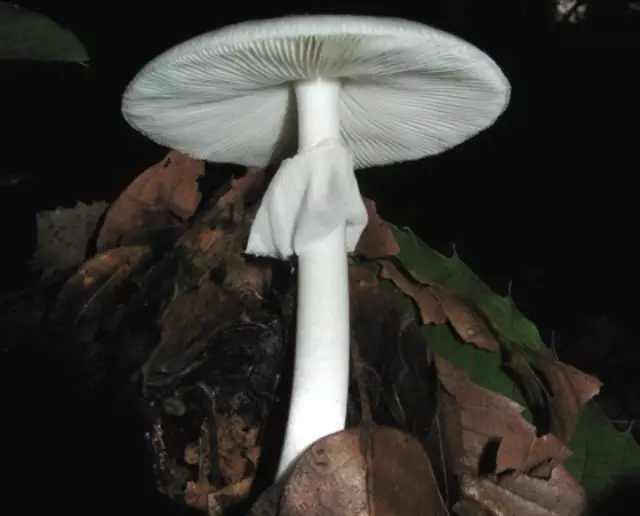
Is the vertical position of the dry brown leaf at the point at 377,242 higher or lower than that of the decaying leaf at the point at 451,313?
higher

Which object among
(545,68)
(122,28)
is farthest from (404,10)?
(122,28)

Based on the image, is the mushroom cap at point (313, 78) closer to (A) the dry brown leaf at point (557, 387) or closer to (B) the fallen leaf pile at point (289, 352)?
(B) the fallen leaf pile at point (289, 352)

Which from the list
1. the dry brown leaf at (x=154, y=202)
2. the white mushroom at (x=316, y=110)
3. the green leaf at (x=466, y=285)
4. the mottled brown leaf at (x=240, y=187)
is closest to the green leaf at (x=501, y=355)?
the green leaf at (x=466, y=285)

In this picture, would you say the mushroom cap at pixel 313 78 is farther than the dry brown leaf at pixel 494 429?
No

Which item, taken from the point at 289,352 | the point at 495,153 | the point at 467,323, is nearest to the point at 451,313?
the point at 467,323

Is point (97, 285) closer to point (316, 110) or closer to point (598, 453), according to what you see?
point (316, 110)

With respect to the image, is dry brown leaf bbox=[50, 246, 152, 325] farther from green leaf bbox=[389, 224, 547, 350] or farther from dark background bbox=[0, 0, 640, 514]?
green leaf bbox=[389, 224, 547, 350]

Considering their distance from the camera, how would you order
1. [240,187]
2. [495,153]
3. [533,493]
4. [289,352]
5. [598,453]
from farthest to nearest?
[495,153]
[240,187]
[289,352]
[598,453]
[533,493]
